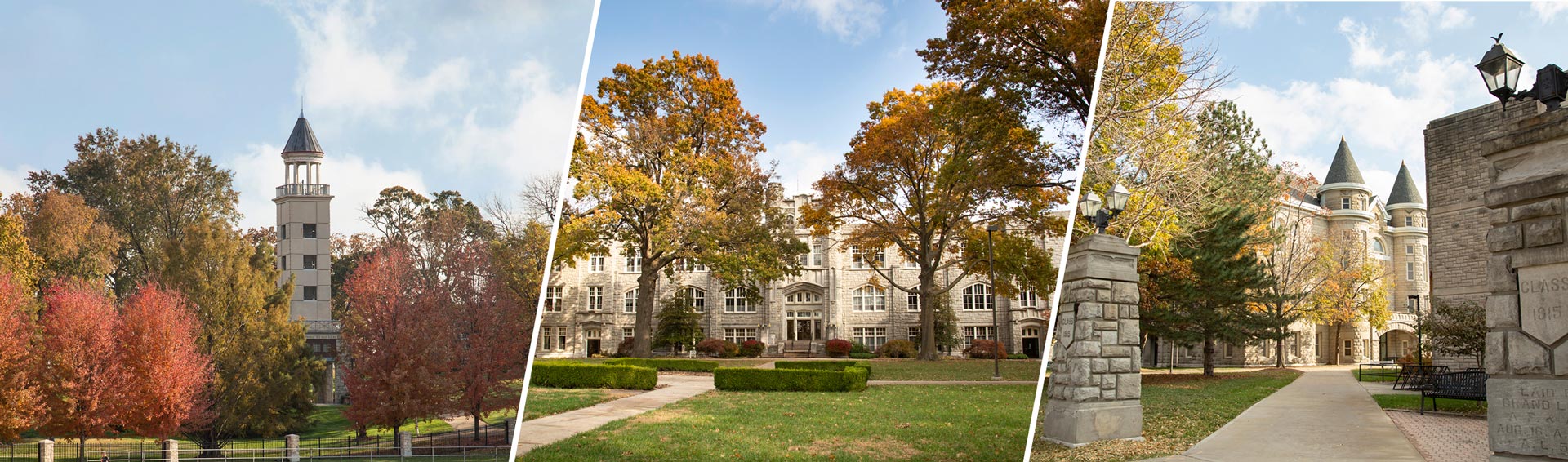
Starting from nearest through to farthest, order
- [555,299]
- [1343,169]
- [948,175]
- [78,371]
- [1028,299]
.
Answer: [948,175]
[1028,299]
[555,299]
[78,371]
[1343,169]

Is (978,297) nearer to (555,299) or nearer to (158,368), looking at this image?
(555,299)

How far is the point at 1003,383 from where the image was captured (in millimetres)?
4617

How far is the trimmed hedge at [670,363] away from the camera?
6.77 metres

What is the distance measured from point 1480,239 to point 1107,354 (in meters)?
20.1

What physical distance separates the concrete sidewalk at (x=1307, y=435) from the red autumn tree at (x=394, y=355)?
18.3 metres

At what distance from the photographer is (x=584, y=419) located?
4.02m

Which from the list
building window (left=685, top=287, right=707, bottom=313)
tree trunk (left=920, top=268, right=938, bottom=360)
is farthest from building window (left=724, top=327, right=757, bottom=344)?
tree trunk (left=920, top=268, right=938, bottom=360)

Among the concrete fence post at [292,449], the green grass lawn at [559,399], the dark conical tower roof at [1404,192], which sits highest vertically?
the dark conical tower roof at [1404,192]

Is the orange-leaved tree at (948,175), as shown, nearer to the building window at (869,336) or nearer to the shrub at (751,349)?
the building window at (869,336)

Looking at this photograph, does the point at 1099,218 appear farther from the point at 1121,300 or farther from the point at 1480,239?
the point at 1480,239

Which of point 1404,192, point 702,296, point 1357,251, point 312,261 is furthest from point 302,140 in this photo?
point 1404,192

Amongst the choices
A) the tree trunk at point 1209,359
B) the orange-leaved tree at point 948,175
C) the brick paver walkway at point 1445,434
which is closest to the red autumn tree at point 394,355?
the tree trunk at point 1209,359

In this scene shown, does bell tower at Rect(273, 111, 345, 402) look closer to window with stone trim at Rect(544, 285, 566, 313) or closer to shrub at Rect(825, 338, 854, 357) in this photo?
shrub at Rect(825, 338, 854, 357)

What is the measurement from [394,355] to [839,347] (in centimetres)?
1343
